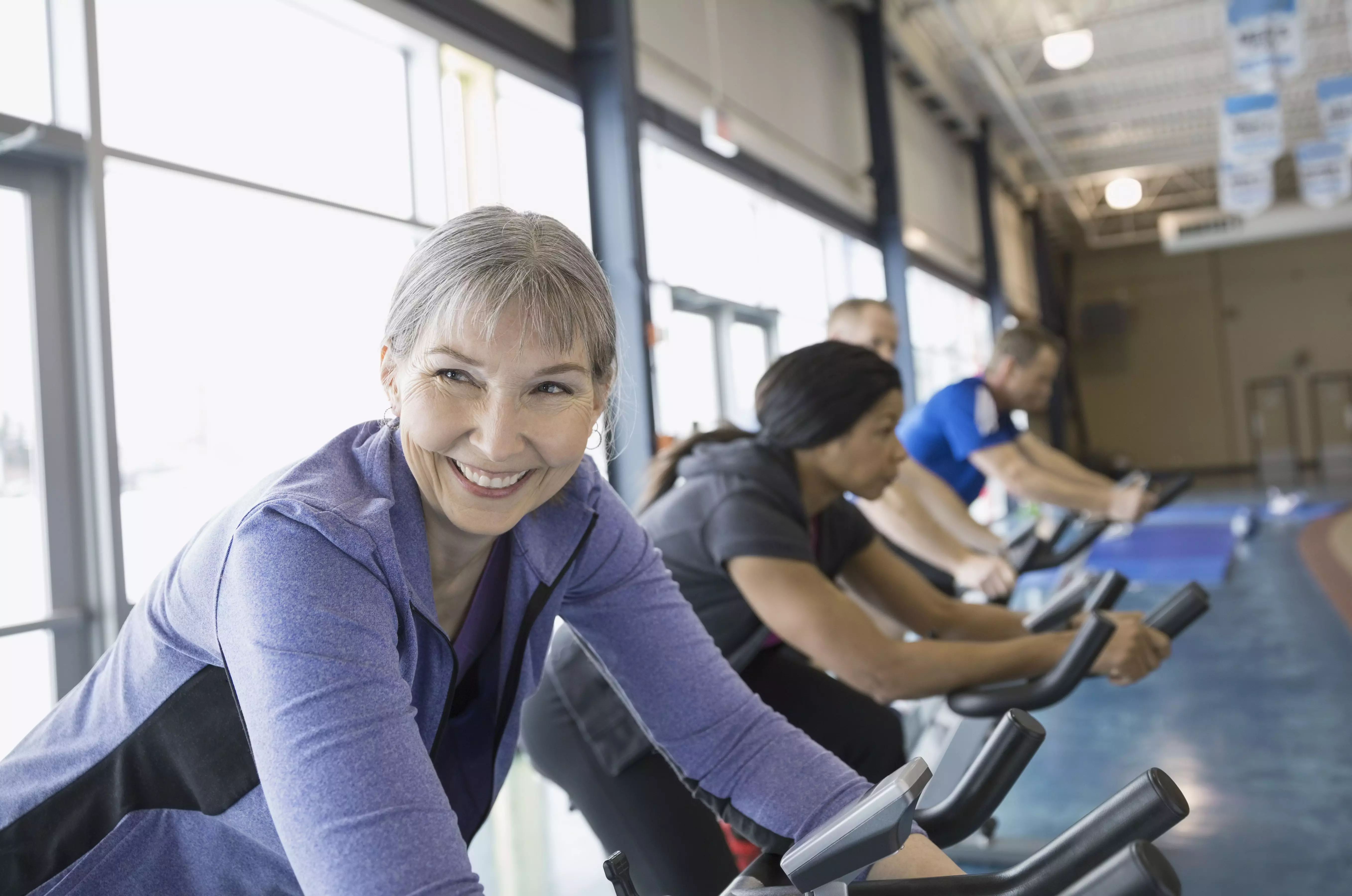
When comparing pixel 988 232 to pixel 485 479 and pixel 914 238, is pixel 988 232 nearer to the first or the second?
pixel 914 238

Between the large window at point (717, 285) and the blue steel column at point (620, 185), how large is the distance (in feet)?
0.67

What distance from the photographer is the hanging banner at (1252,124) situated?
9.10m

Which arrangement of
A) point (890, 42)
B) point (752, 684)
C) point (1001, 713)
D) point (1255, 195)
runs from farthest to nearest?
point (1255, 195), point (890, 42), point (752, 684), point (1001, 713)

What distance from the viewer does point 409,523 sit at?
99 cm

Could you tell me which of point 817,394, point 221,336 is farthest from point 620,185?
point 817,394

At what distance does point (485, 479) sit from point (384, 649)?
0.20 meters

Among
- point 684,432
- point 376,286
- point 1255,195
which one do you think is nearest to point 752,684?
point 376,286

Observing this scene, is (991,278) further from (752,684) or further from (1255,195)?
(752,684)

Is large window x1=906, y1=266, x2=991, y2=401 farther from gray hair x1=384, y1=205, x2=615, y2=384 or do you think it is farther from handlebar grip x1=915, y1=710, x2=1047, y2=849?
gray hair x1=384, y1=205, x2=615, y2=384

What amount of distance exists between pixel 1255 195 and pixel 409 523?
12642 mm

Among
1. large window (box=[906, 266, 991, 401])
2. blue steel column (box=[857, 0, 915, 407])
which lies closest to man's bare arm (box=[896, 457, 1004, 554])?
blue steel column (box=[857, 0, 915, 407])

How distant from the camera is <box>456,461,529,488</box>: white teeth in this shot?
3.29 feet

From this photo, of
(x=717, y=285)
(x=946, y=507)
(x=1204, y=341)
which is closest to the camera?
(x=946, y=507)

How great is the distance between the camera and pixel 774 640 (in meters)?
1.98
